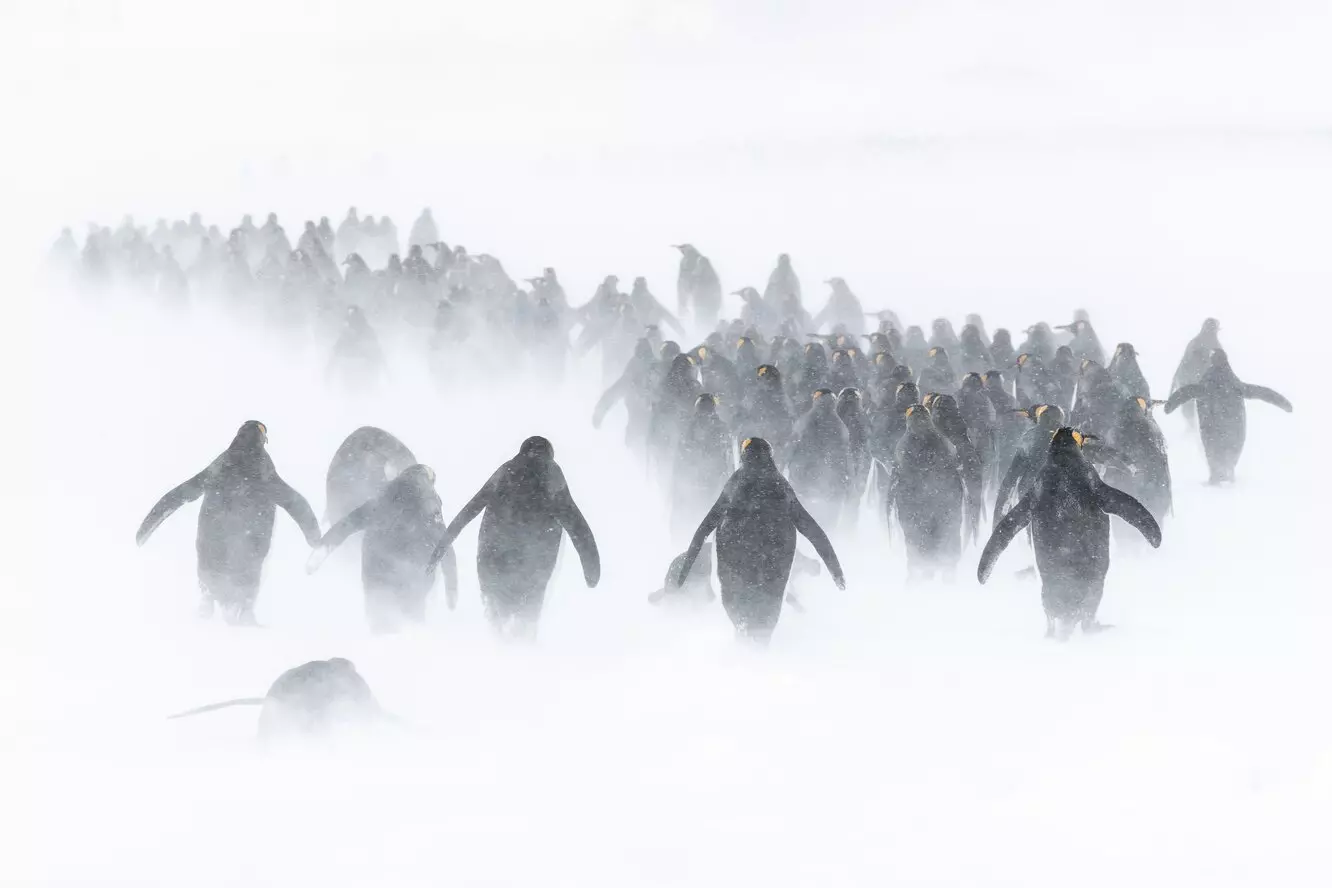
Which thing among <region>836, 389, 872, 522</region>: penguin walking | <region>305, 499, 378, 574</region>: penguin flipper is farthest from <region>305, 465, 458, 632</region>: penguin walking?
<region>836, 389, 872, 522</region>: penguin walking

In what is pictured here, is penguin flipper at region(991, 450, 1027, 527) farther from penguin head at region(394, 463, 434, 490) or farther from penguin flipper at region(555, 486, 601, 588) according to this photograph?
penguin head at region(394, 463, 434, 490)

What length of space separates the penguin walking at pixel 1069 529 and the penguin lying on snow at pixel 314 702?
3.80 m

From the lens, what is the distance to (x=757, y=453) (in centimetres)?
762

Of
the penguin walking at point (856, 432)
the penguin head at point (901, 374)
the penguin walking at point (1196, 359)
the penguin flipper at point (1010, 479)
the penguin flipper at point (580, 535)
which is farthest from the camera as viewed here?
the penguin walking at point (1196, 359)

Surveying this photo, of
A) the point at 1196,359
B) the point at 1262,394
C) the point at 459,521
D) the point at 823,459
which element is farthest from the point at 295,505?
the point at 1196,359

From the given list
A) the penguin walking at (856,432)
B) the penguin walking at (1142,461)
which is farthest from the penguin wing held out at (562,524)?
the penguin walking at (1142,461)

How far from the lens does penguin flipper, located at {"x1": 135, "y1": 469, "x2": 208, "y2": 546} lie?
7.87 m

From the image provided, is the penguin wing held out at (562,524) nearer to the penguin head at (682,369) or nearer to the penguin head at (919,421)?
the penguin head at (919,421)

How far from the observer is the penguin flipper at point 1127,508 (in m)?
7.43

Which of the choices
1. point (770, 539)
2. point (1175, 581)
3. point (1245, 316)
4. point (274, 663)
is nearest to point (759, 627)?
point (770, 539)

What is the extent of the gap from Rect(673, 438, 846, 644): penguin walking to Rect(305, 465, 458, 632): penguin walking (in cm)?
180

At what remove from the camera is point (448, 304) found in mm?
16406

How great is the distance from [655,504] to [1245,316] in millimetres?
18260

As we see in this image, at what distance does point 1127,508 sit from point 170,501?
20.3 ft
